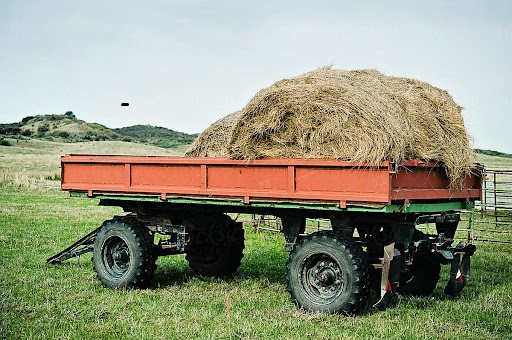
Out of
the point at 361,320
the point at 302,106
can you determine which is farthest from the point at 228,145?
the point at 361,320

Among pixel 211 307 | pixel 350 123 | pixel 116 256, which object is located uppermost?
pixel 350 123

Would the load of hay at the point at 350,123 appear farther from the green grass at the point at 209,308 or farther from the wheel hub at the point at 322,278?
the green grass at the point at 209,308

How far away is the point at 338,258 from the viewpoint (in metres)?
7.94

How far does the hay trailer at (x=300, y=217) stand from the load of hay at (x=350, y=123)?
0.66ft

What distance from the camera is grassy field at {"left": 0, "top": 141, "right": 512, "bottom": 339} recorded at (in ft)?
23.7

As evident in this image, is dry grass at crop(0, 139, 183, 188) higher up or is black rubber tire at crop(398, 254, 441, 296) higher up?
dry grass at crop(0, 139, 183, 188)

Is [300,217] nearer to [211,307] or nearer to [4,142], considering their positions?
[211,307]

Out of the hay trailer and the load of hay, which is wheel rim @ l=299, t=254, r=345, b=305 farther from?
the load of hay

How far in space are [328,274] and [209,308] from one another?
150 centimetres

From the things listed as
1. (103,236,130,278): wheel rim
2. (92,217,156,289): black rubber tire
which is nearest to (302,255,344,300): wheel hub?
(92,217,156,289): black rubber tire

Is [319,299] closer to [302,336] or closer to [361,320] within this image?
[361,320]

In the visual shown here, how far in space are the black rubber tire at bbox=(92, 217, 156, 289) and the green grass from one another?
0.71 ft

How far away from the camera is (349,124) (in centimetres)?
814

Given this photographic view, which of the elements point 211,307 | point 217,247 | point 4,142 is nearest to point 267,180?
point 211,307
